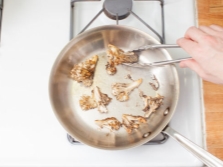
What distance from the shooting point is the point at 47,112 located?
0.63 m

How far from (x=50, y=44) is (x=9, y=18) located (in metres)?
0.11

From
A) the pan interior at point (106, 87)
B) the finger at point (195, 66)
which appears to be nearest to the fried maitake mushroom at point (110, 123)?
the pan interior at point (106, 87)

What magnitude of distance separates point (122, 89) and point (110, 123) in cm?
7

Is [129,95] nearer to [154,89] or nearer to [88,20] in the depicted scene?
[154,89]

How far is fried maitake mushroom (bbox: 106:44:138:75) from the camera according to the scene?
636 millimetres

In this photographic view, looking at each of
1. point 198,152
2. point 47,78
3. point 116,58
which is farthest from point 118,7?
point 198,152

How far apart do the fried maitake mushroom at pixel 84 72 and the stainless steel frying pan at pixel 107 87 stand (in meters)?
0.01

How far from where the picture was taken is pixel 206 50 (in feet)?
1.69

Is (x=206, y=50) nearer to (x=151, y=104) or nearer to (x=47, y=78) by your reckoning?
(x=151, y=104)

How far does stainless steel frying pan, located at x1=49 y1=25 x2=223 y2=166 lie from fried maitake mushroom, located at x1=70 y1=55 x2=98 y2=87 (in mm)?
11

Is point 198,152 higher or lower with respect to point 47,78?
lower

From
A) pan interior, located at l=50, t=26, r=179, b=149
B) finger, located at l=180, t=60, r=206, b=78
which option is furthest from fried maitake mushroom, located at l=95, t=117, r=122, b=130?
finger, located at l=180, t=60, r=206, b=78

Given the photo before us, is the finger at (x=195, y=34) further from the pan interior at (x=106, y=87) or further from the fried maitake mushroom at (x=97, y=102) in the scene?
the fried maitake mushroom at (x=97, y=102)

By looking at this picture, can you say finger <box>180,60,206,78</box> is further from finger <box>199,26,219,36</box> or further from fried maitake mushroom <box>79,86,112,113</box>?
fried maitake mushroom <box>79,86,112,113</box>
